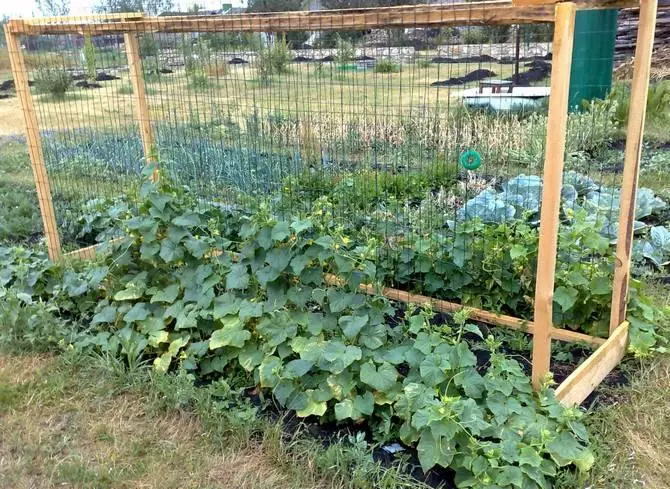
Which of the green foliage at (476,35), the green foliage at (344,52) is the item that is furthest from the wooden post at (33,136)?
the green foliage at (476,35)

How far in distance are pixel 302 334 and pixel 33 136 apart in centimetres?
280

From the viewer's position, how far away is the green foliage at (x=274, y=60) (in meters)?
4.65

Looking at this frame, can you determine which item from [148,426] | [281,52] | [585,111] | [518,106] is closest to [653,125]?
[585,111]

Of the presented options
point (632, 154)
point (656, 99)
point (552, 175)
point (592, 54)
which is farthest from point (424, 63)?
point (656, 99)

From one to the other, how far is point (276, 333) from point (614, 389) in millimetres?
1625

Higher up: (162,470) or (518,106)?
(518,106)

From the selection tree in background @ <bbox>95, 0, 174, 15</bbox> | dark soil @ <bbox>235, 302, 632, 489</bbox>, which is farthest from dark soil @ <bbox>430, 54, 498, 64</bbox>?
tree in background @ <bbox>95, 0, 174, 15</bbox>

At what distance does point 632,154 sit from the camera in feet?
10.3

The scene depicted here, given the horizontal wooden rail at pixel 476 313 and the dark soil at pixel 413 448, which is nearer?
the dark soil at pixel 413 448

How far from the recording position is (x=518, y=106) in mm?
7539

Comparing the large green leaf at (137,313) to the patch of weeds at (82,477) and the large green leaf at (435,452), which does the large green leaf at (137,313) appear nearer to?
the patch of weeds at (82,477)

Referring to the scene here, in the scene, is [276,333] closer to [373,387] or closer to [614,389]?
[373,387]

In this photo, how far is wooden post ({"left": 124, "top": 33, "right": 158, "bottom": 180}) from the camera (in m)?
4.76

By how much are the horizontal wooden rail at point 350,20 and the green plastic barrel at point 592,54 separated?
5057mm
